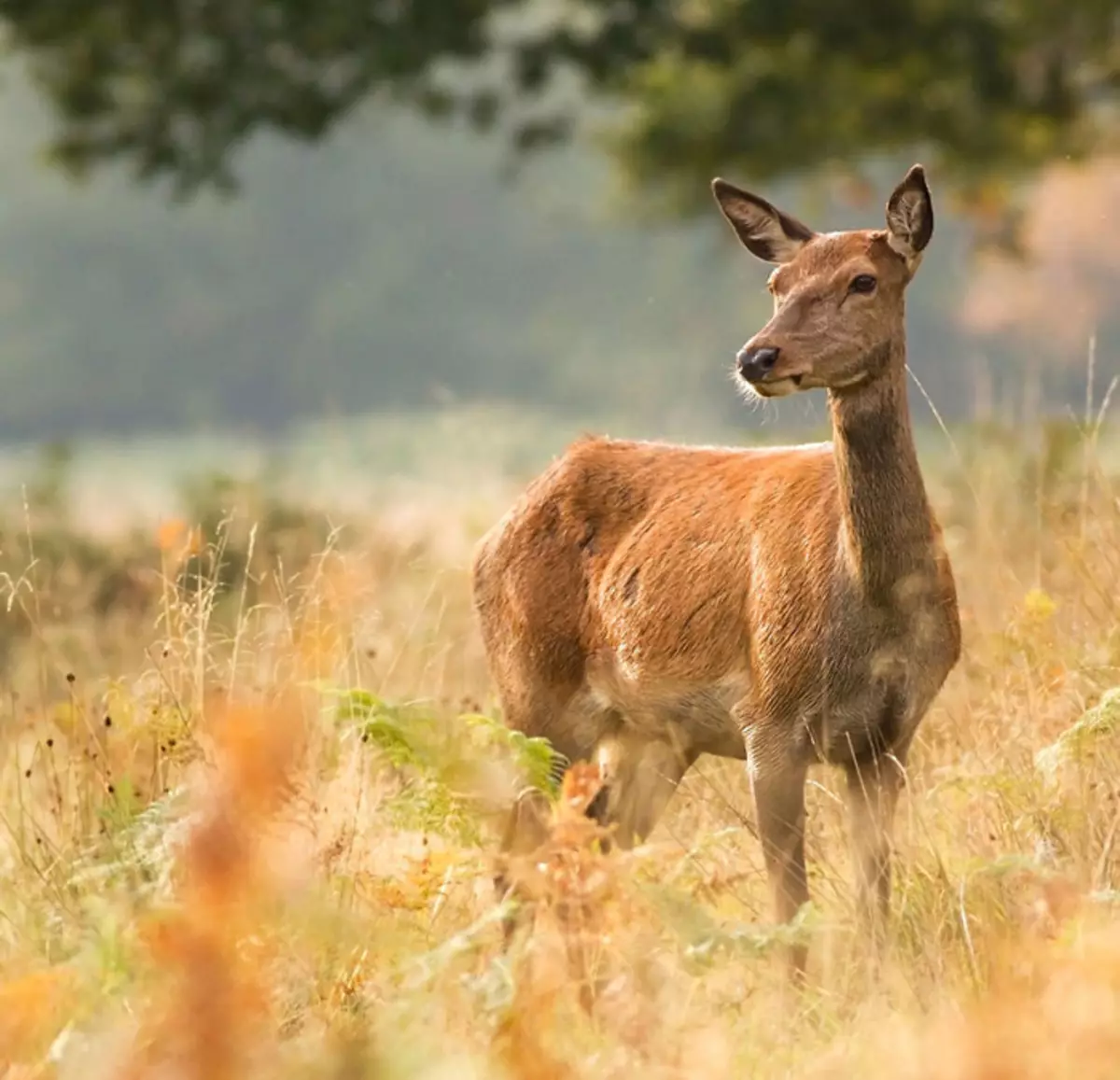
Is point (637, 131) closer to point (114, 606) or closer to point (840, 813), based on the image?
point (114, 606)

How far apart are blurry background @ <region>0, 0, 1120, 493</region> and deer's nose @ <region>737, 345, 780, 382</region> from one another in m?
0.54

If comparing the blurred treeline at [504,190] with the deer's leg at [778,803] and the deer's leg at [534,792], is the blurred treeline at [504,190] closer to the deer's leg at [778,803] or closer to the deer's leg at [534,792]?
the deer's leg at [534,792]

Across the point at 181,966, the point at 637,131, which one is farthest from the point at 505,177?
the point at 181,966

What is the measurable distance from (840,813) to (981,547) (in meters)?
3.05

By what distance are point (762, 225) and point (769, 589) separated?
99 centimetres

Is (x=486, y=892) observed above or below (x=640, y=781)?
below

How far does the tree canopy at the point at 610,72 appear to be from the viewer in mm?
15648

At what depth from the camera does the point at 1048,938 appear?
5.12 m

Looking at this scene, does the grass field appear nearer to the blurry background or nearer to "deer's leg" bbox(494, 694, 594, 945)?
"deer's leg" bbox(494, 694, 594, 945)

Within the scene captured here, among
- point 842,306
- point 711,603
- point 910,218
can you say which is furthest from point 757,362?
point 711,603

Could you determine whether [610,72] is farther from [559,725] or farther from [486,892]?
[486,892]

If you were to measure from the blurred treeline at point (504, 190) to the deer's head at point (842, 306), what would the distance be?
1.82m

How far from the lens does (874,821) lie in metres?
5.93

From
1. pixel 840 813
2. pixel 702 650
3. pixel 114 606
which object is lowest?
pixel 114 606
